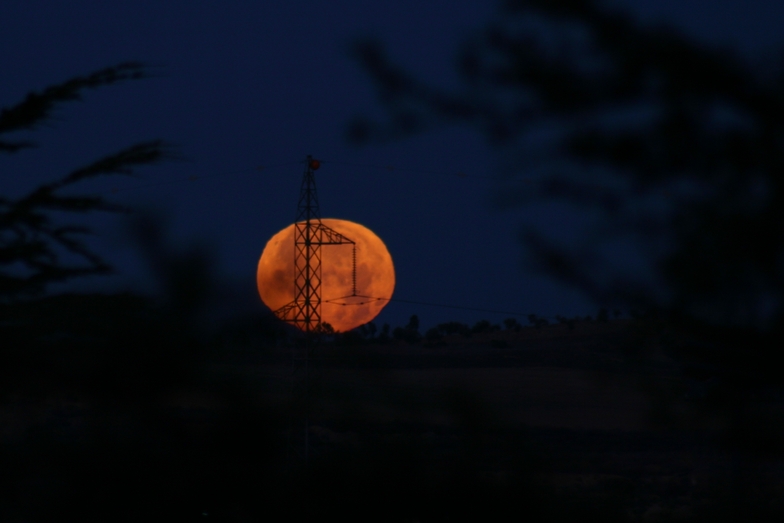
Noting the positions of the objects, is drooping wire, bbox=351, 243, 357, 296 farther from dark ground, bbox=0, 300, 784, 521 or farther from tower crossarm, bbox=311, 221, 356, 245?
dark ground, bbox=0, 300, 784, 521

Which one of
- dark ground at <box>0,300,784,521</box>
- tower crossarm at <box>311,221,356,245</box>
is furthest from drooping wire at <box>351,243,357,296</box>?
dark ground at <box>0,300,784,521</box>

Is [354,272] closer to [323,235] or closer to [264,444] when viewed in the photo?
[323,235]

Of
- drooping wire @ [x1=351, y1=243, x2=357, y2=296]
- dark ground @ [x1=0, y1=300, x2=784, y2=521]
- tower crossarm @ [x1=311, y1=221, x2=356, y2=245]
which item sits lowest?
dark ground @ [x1=0, y1=300, x2=784, y2=521]

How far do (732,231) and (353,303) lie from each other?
60.4 feet

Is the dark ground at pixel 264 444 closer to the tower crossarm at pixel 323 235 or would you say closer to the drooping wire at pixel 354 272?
the tower crossarm at pixel 323 235

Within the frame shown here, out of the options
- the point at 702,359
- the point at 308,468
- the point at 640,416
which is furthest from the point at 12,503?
the point at 702,359

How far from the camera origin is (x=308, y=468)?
345 centimetres

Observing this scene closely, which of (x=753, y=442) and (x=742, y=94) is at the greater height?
(x=742, y=94)

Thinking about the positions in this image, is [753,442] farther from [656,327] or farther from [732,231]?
[732,231]

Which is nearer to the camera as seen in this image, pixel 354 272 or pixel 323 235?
pixel 323 235

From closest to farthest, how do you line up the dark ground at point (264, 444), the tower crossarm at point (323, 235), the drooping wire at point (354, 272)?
1. the dark ground at point (264, 444)
2. the tower crossarm at point (323, 235)
3. the drooping wire at point (354, 272)

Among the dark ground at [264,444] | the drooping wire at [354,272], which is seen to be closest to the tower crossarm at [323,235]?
the drooping wire at [354,272]

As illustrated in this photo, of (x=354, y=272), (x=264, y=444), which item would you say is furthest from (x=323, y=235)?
(x=264, y=444)

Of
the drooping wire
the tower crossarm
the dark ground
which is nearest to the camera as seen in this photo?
the dark ground
